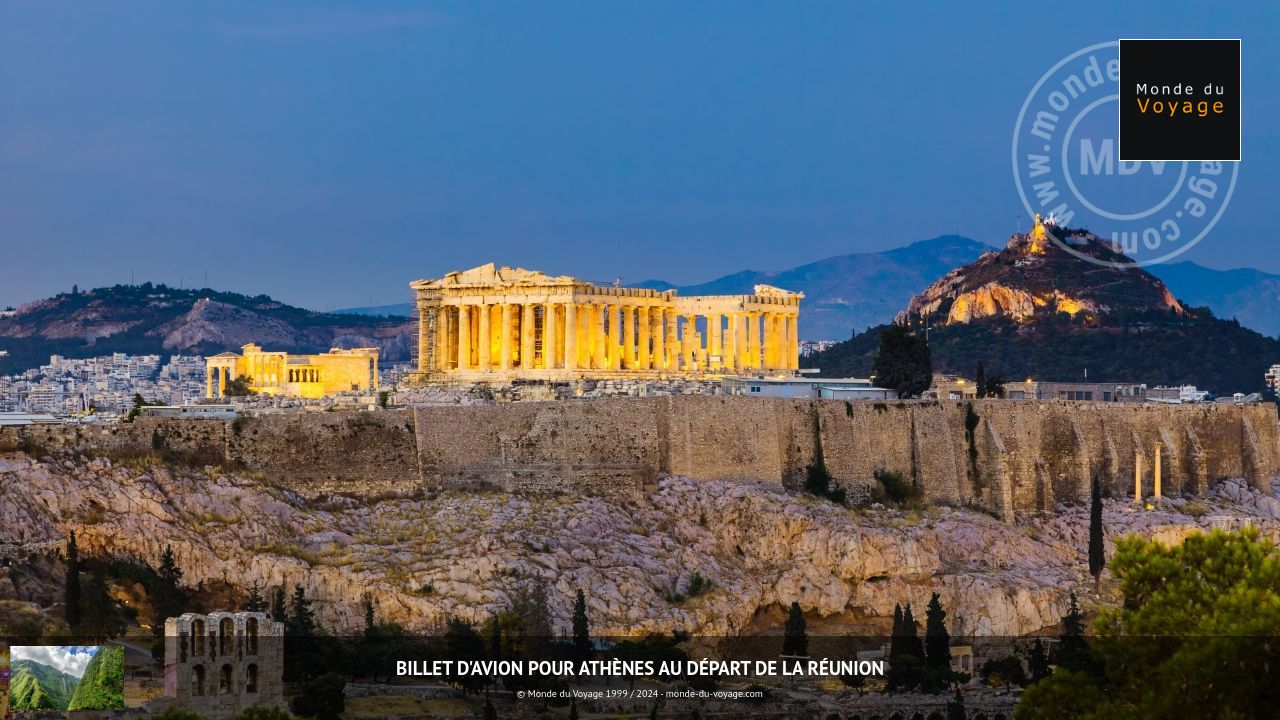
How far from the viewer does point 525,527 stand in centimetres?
6131

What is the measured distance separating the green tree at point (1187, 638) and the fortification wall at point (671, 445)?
85.2 ft

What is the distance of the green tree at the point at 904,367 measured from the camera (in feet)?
253

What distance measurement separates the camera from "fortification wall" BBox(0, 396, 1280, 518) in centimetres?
6166

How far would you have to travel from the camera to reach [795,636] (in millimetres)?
60969

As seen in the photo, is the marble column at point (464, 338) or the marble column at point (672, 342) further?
the marble column at point (672, 342)

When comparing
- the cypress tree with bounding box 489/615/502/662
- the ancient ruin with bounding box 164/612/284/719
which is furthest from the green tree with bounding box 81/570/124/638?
the cypress tree with bounding box 489/615/502/662

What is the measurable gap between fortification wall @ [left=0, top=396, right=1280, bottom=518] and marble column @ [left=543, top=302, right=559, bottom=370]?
10.2m

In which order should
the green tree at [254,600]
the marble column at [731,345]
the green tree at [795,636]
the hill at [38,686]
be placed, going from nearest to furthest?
the hill at [38,686]
the green tree at [254,600]
the green tree at [795,636]
the marble column at [731,345]

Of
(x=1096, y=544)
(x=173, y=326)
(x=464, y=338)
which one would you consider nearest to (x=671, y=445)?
(x=464, y=338)

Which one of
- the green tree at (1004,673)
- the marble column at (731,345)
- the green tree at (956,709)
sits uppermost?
the marble column at (731,345)

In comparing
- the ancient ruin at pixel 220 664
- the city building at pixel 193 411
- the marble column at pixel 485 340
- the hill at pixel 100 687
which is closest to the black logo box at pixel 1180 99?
the marble column at pixel 485 340

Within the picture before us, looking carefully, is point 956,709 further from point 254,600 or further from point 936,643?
point 254,600

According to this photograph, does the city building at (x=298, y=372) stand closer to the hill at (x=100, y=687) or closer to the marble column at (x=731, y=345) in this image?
the marble column at (x=731, y=345)

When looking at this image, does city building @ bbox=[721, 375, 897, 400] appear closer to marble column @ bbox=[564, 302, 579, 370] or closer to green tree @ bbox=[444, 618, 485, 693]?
marble column @ bbox=[564, 302, 579, 370]
